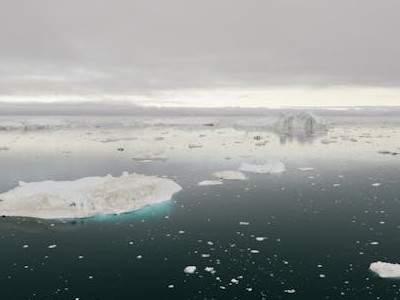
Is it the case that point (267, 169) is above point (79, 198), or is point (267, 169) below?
below

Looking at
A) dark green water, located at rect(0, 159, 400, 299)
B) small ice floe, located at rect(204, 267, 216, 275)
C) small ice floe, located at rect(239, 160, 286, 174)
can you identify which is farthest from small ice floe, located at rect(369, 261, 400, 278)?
small ice floe, located at rect(239, 160, 286, 174)

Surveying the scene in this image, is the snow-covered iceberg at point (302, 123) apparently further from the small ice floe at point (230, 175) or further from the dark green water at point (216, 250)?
the dark green water at point (216, 250)

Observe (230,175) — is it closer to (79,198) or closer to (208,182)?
(208,182)

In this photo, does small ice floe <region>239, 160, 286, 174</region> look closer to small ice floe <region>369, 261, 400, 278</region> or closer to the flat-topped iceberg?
the flat-topped iceberg

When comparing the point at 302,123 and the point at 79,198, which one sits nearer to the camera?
the point at 79,198

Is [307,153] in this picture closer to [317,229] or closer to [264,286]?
[317,229]

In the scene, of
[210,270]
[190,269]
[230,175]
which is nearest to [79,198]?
[190,269]

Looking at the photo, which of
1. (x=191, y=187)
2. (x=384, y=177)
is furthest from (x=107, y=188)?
(x=384, y=177)

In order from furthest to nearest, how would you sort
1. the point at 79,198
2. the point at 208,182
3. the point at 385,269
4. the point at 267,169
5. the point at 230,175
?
the point at 267,169
the point at 230,175
the point at 208,182
the point at 79,198
the point at 385,269
